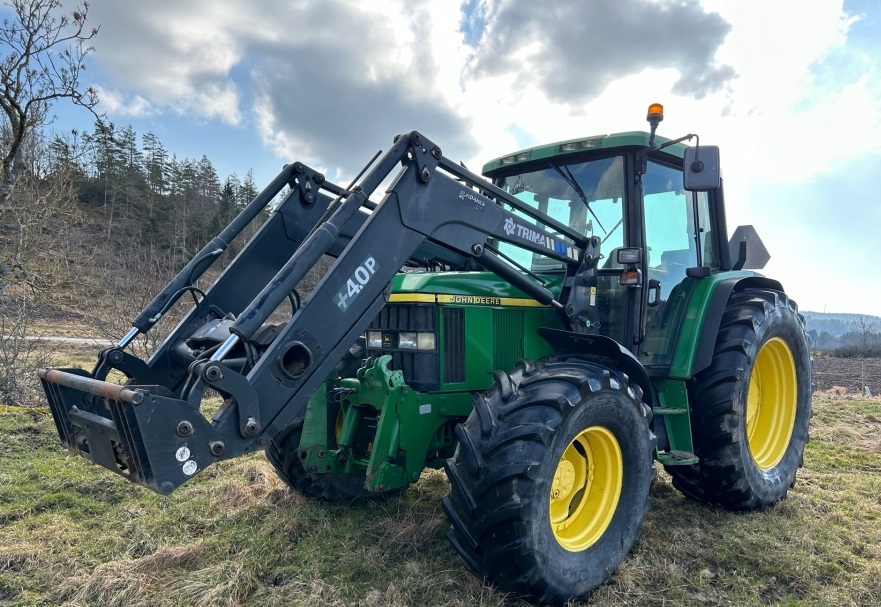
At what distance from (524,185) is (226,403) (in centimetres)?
287

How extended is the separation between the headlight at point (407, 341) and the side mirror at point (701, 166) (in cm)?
199

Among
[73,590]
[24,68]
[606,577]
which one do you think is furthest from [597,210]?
[24,68]

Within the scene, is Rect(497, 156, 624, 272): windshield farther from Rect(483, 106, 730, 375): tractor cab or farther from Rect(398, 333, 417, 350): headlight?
Rect(398, 333, 417, 350): headlight

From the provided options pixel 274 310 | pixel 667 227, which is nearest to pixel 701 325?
pixel 667 227

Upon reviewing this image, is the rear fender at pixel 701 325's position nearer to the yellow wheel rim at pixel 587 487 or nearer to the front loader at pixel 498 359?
the front loader at pixel 498 359

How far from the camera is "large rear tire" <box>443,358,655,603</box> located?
9.23 ft

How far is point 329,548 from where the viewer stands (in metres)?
3.62

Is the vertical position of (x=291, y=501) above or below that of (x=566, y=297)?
below

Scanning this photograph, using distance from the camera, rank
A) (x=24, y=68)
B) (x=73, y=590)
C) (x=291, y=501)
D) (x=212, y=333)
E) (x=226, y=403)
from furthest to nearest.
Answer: (x=24, y=68)
(x=291, y=501)
(x=212, y=333)
(x=73, y=590)
(x=226, y=403)

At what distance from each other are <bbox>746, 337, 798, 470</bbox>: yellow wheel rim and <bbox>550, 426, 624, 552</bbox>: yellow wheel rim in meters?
2.26

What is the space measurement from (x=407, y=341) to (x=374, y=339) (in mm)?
347

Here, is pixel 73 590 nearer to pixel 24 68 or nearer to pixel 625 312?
pixel 625 312

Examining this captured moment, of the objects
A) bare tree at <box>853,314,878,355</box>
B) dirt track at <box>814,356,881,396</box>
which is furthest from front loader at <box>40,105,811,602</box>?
bare tree at <box>853,314,878,355</box>

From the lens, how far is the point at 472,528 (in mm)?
2883
